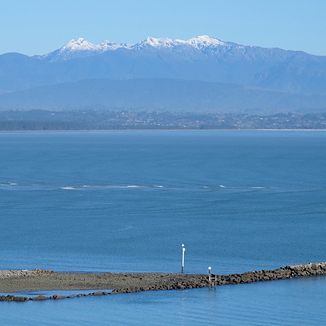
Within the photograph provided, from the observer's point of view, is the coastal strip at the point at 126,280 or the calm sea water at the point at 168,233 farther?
the coastal strip at the point at 126,280

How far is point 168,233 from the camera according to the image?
52906mm

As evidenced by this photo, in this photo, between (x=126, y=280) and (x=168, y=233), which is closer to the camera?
(x=126, y=280)

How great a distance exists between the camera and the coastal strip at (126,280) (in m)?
35.4

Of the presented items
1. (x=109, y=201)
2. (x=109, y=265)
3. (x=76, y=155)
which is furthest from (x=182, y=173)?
(x=109, y=265)

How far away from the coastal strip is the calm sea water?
0.67 m

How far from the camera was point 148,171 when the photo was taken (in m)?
101

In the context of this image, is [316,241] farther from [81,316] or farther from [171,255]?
[81,316]

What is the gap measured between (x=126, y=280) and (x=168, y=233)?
53.9ft

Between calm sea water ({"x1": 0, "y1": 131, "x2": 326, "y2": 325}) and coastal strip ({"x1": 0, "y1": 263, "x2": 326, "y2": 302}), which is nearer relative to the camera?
calm sea water ({"x1": 0, "y1": 131, "x2": 326, "y2": 325})

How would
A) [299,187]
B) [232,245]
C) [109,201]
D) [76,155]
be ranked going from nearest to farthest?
[232,245] → [109,201] → [299,187] → [76,155]

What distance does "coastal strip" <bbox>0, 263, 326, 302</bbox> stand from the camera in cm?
3544

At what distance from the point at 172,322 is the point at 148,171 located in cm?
6955

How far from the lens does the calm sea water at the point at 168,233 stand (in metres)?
32.6

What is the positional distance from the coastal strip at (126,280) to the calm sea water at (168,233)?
2.20 ft
